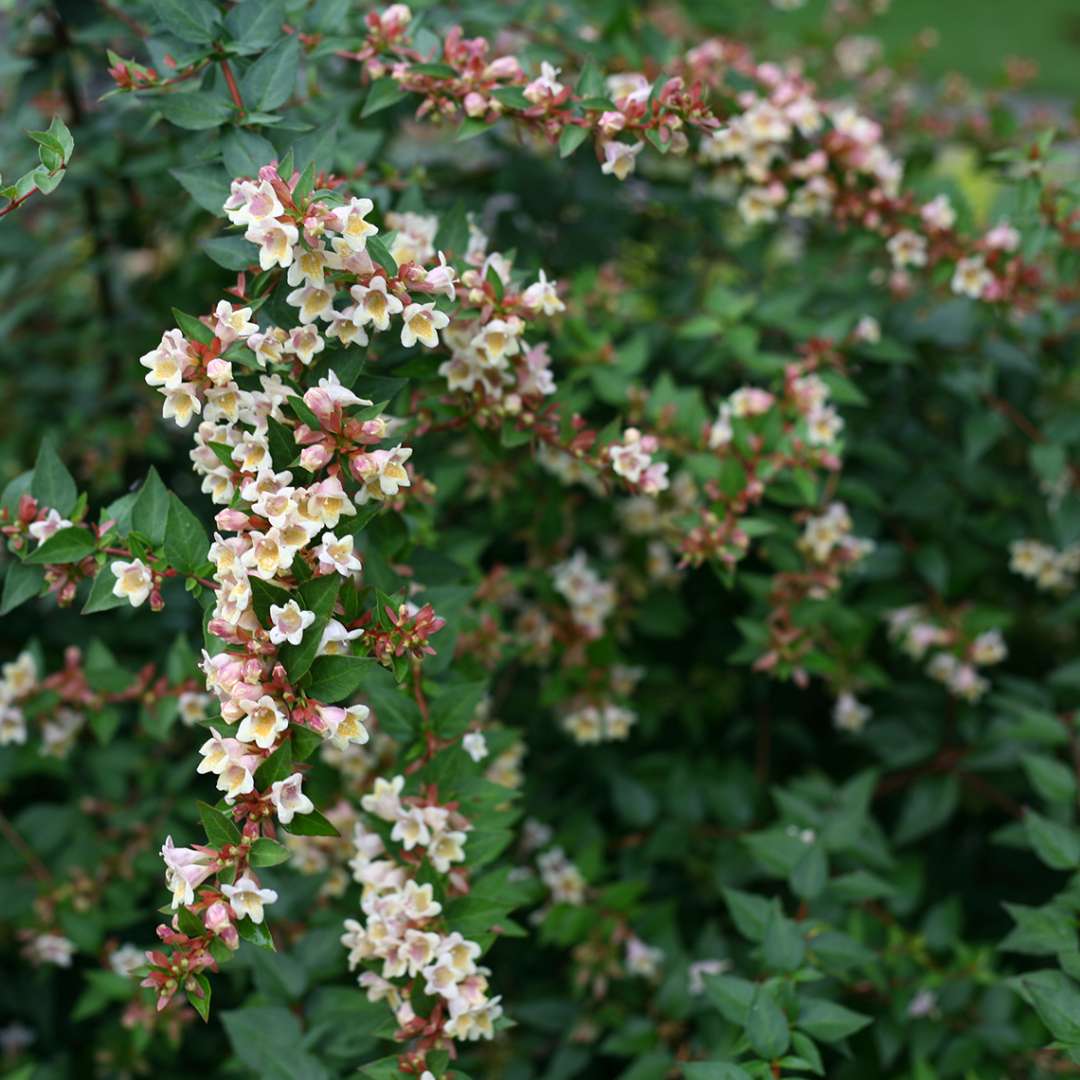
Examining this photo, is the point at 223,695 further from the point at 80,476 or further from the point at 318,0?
the point at 80,476

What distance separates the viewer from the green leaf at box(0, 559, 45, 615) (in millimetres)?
1419

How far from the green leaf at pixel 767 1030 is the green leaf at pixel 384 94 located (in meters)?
1.28

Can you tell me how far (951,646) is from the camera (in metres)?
2.15

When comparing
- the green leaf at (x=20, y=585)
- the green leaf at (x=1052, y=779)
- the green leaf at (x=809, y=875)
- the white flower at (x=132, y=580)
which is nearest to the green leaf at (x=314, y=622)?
the white flower at (x=132, y=580)

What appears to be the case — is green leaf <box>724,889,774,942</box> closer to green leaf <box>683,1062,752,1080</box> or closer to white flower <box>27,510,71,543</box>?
green leaf <box>683,1062,752,1080</box>

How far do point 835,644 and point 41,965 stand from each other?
1.51 m

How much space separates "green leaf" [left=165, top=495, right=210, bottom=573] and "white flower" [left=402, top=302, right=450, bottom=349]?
1.05ft

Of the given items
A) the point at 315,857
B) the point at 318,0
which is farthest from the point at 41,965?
the point at 318,0

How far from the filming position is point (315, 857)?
173 centimetres

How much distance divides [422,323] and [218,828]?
23.1 inches

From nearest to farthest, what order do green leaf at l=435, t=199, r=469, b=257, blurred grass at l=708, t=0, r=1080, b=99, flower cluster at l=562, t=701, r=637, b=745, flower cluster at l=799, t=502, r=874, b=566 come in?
green leaf at l=435, t=199, r=469, b=257
flower cluster at l=799, t=502, r=874, b=566
flower cluster at l=562, t=701, r=637, b=745
blurred grass at l=708, t=0, r=1080, b=99

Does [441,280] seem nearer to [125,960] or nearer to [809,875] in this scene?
[809,875]

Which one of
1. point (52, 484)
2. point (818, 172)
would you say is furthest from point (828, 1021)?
point (818, 172)

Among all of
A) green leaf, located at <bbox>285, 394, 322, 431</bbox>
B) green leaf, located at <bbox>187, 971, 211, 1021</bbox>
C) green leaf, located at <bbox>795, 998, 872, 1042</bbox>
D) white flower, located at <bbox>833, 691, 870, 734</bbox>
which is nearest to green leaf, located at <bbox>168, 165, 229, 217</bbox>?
green leaf, located at <bbox>285, 394, 322, 431</bbox>
